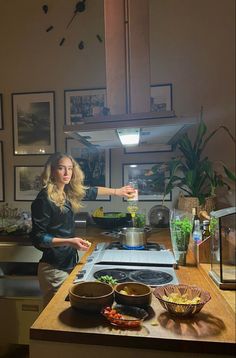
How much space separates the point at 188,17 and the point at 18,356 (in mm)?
2994

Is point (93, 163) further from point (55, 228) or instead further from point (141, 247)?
point (141, 247)

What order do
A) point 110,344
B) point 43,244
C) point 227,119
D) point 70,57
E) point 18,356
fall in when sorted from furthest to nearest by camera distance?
point 70,57
point 227,119
point 18,356
point 43,244
point 110,344

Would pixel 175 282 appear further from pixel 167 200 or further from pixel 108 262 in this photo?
pixel 167 200

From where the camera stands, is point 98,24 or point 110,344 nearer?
point 110,344

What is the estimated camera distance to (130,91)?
1487 mm

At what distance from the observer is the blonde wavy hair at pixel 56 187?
5.90 ft

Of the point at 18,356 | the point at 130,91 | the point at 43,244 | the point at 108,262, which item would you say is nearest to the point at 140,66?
the point at 130,91

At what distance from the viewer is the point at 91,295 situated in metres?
1.01

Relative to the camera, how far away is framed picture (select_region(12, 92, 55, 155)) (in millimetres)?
2633

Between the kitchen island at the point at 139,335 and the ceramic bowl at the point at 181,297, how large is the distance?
28 millimetres

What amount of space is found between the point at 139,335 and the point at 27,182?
211cm

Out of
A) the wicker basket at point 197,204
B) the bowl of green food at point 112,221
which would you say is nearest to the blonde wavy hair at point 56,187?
the bowl of green food at point 112,221

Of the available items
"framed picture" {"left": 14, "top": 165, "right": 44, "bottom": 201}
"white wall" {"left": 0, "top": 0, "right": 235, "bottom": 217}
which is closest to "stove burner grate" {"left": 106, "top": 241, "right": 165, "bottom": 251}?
"white wall" {"left": 0, "top": 0, "right": 235, "bottom": 217}

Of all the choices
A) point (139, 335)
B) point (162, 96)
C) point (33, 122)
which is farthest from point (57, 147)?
point (139, 335)
